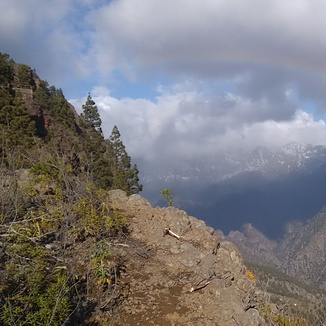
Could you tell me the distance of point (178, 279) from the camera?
11727mm

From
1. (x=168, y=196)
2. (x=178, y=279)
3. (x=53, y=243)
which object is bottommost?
(x=178, y=279)

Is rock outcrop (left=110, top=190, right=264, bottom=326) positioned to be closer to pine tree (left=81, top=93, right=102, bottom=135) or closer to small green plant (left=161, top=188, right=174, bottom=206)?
small green plant (left=161, top=188, right=174, bottom=206)

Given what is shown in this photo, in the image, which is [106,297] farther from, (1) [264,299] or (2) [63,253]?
(1) [264,299]

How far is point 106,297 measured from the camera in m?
10.0

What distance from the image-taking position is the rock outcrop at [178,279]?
9.85 m

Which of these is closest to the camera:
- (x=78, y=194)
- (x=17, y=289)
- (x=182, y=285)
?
(x=17, y=289)

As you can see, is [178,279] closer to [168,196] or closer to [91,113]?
[168,196]

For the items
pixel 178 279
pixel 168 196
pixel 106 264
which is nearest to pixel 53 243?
pixel 106 264

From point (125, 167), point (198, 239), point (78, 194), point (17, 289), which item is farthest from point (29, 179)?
point (125, 167)

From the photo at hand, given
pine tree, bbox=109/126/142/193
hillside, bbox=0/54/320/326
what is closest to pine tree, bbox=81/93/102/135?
pine tree, bbox=109/126/142/193

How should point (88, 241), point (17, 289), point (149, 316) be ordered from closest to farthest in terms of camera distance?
point (17, 289), point (149, 316), point (88, 241)

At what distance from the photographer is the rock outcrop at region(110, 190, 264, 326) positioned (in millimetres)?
9852

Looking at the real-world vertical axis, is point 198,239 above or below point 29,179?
below

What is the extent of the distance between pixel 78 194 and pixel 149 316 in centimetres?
726
